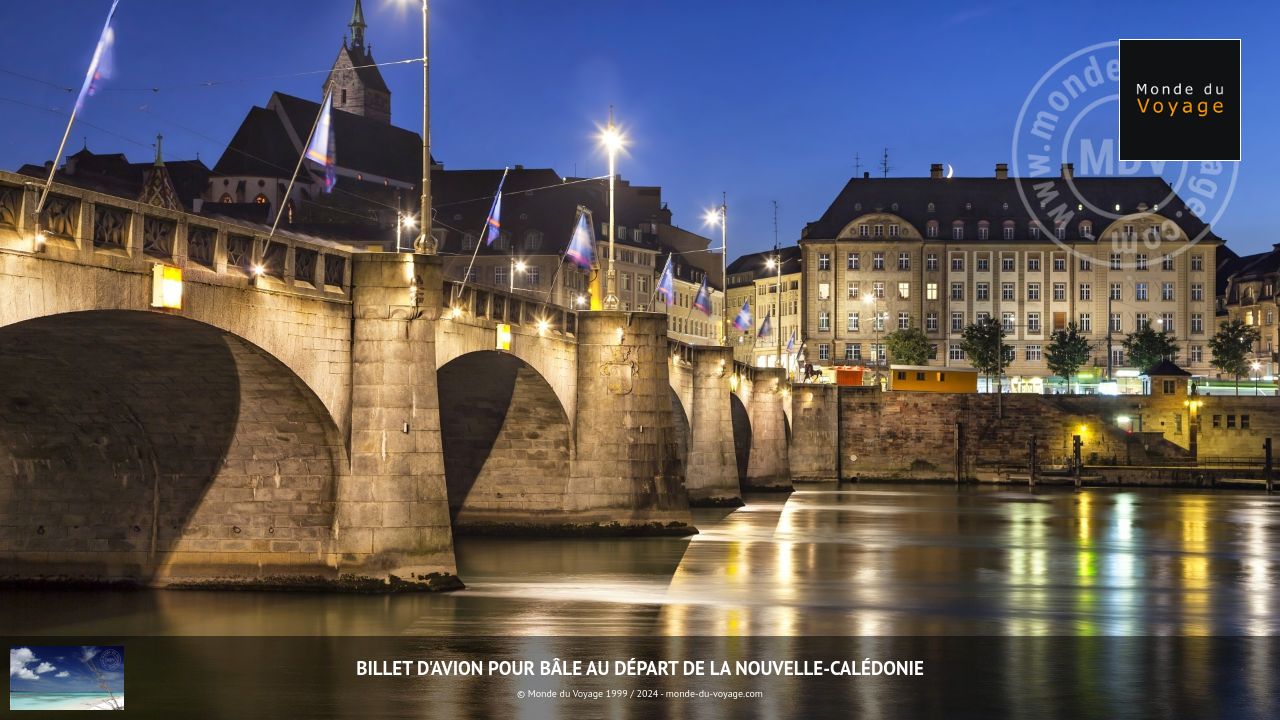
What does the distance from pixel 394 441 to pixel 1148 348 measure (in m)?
118

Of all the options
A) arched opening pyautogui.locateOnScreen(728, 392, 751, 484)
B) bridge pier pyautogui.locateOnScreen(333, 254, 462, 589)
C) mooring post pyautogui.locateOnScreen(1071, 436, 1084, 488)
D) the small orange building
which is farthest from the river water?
the small orange building

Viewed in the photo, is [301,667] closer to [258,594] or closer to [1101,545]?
[258,594]

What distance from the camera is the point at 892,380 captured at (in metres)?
122

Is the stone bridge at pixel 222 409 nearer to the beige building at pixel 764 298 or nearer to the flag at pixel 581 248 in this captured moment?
the flag at pixel 581 248

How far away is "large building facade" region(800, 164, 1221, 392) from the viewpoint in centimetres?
14900

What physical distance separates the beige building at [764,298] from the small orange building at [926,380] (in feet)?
87.6

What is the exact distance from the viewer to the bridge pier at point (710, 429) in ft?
237

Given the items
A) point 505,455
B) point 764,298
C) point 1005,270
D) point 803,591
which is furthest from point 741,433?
point 764,298

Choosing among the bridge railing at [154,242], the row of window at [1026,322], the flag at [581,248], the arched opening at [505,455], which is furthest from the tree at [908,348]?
the bridge railing at [154,242]

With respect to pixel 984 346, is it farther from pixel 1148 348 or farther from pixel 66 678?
pixel 66 678

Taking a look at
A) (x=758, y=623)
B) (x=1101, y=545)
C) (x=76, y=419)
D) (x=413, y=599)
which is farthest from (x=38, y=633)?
(x=1101, y=545)

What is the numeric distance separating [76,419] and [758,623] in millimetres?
14339

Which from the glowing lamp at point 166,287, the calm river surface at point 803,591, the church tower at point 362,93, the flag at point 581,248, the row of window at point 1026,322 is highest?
the church tower at point 362,93

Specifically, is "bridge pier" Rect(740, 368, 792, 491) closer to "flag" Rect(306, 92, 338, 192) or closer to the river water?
the river water
